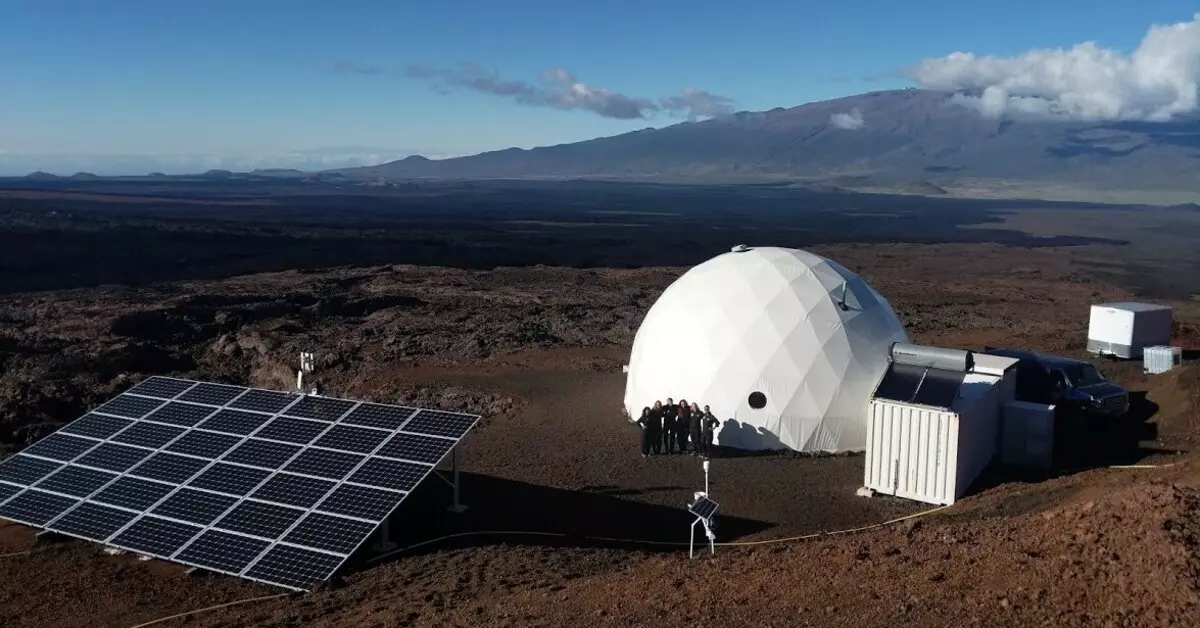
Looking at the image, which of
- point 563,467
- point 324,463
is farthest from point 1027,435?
point 324,463

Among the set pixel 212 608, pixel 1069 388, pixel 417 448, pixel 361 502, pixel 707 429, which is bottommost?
pixel 212 608

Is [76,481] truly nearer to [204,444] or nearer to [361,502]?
[204,444]

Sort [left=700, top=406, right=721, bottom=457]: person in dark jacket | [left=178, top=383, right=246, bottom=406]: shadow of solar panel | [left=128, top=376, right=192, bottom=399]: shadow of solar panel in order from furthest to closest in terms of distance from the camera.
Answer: [left=700, top=406, right=721, bottom=457]: person in dark jacket, [left=128, top=376, right=192, bottom=399]: shadow of solar panel, [left=178, top=383, right=246, bottom=406]: shadow of solar panel

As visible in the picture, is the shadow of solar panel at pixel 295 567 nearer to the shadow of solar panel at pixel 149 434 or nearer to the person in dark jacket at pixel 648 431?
the shadow of solar panel at pixel 149 434

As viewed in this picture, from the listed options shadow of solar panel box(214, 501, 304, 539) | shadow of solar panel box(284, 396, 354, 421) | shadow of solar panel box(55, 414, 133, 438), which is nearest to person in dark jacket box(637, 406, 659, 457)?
shadow of solar panel box(284, 396, 354, 421)

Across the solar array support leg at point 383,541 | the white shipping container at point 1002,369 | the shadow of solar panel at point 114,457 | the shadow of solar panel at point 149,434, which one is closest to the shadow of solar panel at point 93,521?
the shadow of solar panel at point 114,457

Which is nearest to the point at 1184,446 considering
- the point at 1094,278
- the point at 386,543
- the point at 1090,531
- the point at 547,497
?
the point at 1090,531

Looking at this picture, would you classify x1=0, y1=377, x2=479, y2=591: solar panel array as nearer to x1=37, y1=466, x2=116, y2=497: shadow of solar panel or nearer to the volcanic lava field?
x1=37, y1=466, x2=116, y2=497: shadow of solar panel
